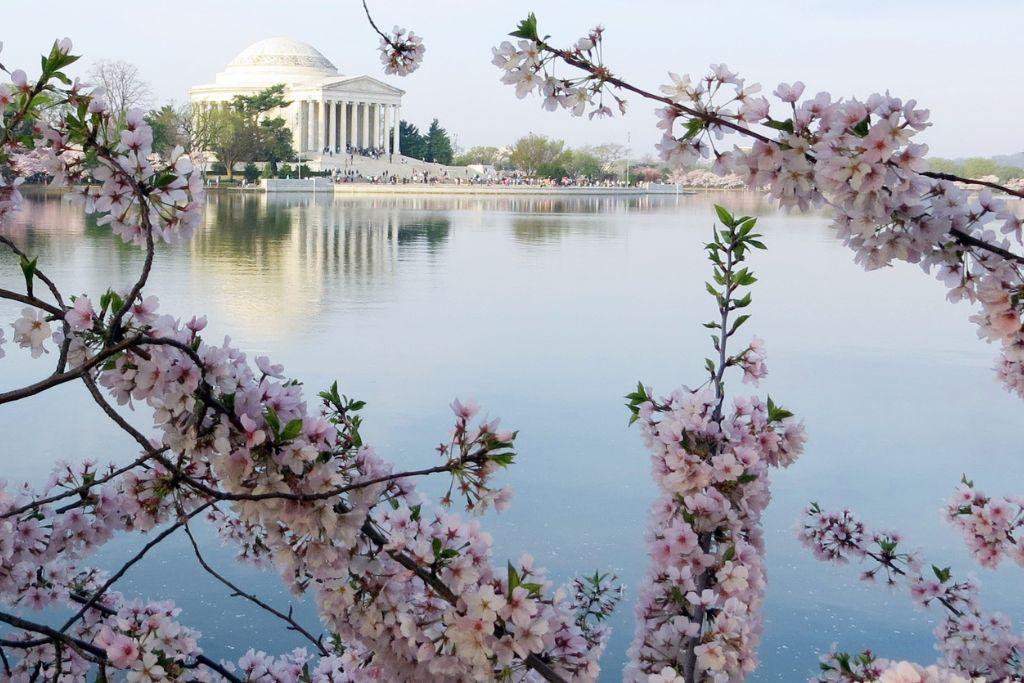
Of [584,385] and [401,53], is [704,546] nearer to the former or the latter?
[401,53]

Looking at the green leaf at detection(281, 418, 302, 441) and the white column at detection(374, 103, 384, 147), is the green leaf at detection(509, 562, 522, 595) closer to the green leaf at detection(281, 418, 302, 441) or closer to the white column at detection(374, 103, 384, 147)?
the green leaf at detection(281, 418, 302, 441)

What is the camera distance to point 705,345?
8.27 meters

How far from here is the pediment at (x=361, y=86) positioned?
7119 cm

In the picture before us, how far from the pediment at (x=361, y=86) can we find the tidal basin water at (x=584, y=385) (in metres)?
57.7

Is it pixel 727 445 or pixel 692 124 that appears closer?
pixel 692 124

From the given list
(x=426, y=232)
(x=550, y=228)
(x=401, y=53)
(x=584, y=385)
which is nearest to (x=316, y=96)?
(x=550, y=228)

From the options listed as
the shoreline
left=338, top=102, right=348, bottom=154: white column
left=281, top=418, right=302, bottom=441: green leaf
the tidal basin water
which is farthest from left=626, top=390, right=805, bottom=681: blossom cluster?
left=338, top=102, right=348, bottom=154: white column

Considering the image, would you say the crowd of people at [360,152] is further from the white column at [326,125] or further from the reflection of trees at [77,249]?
the reflection of trees at [77,249]

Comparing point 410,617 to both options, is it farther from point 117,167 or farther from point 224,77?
point 224,77

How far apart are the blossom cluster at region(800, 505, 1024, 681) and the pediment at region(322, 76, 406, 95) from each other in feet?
234

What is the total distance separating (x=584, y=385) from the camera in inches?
265

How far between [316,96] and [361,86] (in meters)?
3.50

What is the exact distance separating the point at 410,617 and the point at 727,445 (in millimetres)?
565

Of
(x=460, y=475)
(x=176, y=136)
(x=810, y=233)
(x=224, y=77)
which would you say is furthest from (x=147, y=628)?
(x=224, y=77)
